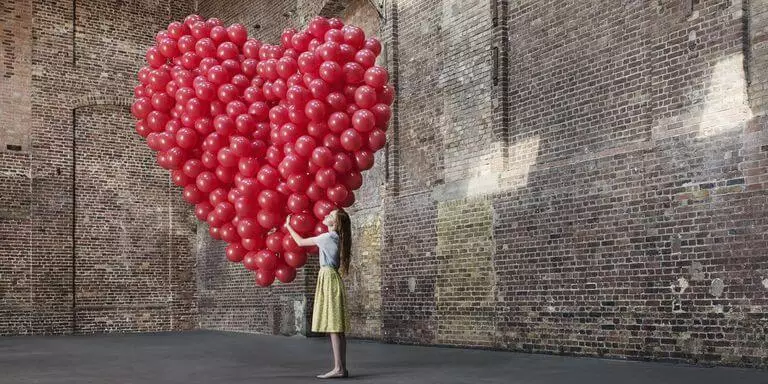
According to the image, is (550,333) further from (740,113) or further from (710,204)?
(740,113)

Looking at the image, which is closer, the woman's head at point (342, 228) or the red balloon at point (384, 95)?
the woman's head at point (342, 228)

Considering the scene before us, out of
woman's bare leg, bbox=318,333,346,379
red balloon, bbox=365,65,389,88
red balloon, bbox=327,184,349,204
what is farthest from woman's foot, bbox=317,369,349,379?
red balloon, bbox=365,65,389,88

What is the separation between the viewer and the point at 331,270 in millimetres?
6164

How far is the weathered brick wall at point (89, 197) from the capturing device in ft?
45.0

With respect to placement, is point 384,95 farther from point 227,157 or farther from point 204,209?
point 204,209

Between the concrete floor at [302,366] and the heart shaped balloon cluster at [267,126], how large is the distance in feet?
4.03

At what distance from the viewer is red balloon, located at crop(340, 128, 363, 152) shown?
19.8 feet

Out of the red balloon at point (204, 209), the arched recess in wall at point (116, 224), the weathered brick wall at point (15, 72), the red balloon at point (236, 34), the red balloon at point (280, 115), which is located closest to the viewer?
the red balloon at point (280, 115)

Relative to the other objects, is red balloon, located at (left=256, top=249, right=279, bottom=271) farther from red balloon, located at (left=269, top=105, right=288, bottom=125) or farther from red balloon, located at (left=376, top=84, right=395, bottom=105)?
red balloon, located at (left=376, top=84, right=395, bottom=105)

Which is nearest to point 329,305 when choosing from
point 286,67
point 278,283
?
point 286,67

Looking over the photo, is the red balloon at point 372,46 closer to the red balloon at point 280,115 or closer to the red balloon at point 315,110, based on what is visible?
the red balloon at point 315,110

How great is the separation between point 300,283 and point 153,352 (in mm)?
3376

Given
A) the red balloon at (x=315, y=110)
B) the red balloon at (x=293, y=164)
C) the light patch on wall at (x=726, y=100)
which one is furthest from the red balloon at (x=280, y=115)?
the light patch on wall at (x=726, y=100)

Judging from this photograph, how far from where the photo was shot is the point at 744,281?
6.59 m
